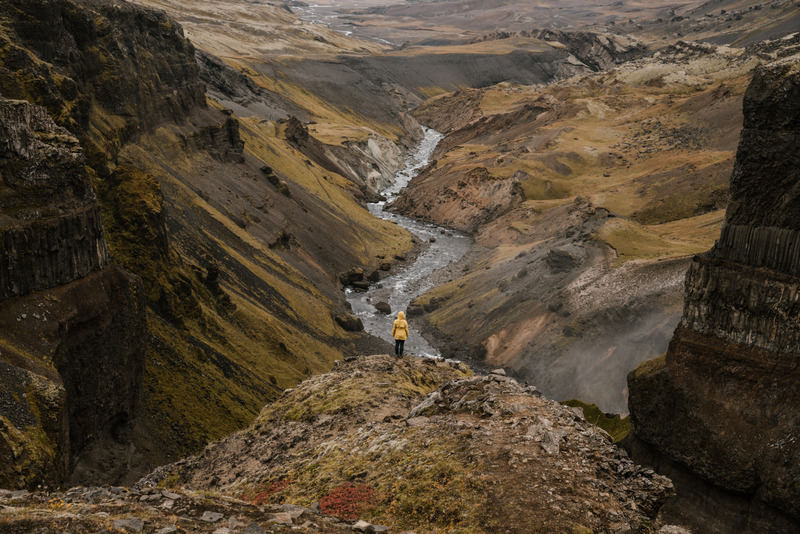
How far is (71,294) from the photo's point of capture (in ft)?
53.9

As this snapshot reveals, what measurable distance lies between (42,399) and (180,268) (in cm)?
1697

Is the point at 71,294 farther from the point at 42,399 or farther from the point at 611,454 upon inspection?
the point at 611,454

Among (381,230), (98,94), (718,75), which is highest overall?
(718,75)

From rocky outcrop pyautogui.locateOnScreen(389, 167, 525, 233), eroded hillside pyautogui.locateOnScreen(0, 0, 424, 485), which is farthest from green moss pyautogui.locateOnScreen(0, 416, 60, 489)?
rocky outcrop pyautogui.locateOnScreen(389, 167, 525, 233)

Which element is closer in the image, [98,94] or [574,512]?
[574,512]

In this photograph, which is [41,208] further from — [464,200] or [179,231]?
[464,200]

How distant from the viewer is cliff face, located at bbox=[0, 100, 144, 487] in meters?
13.6

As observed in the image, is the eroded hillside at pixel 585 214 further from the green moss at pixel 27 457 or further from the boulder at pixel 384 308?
the green moss at pixel 27 457

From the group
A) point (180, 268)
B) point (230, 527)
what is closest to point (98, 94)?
point (180, 268)

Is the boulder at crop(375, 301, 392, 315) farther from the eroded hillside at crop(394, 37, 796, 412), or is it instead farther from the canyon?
the eroded hillside at crop(394, 37, 796, 412)

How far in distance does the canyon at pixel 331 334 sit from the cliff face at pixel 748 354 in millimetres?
65

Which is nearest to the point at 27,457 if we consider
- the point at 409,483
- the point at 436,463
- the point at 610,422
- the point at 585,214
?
the point at 409,483

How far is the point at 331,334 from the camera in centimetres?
4509

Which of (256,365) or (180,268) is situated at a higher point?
(180,268)
